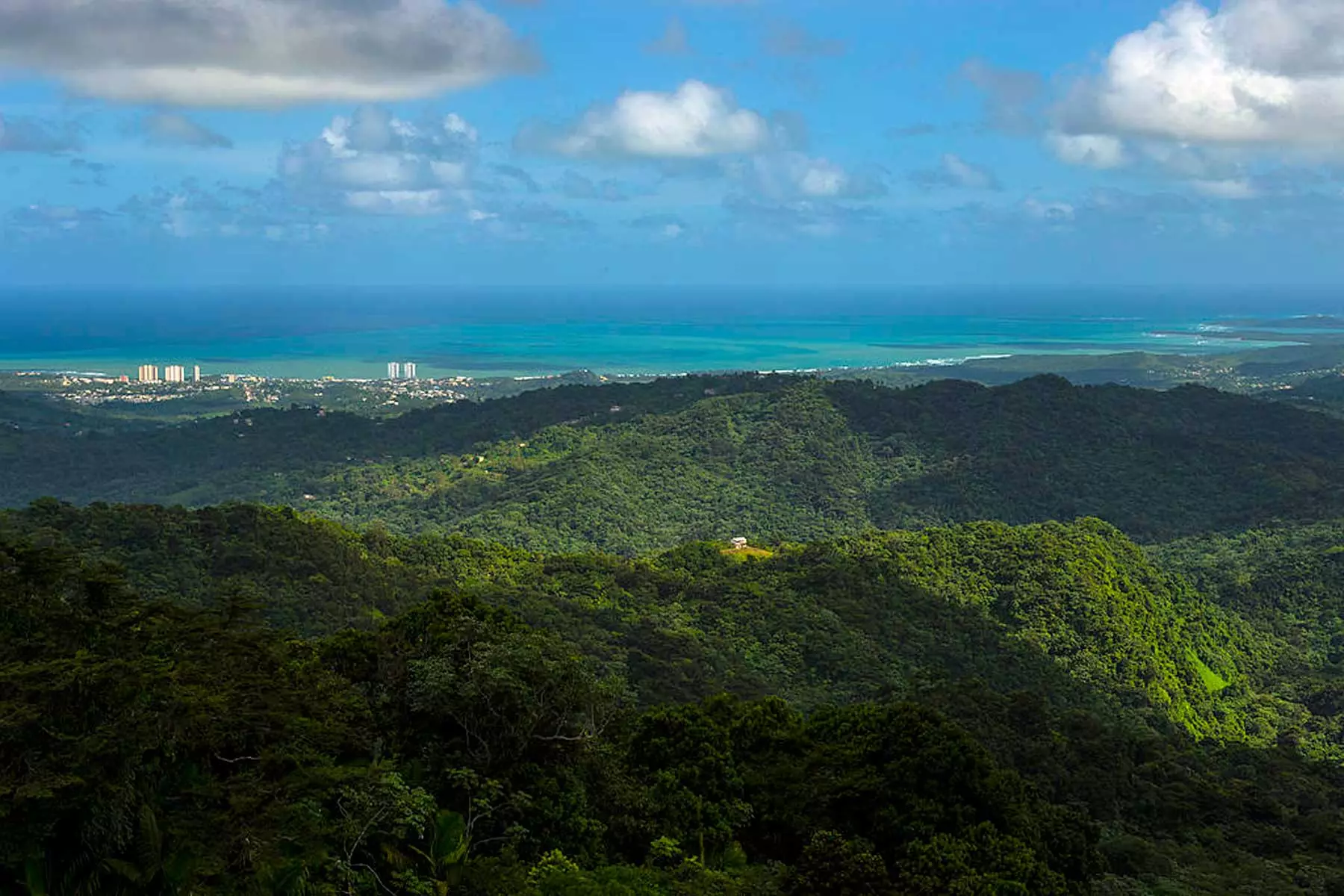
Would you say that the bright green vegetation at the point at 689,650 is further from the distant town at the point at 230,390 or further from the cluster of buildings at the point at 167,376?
the cluster of buildings at the point at 167,376

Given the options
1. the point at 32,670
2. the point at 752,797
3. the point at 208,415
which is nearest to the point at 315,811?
the point at 32,670

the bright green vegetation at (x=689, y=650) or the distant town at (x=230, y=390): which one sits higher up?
the distant town at (x=230, y=390)

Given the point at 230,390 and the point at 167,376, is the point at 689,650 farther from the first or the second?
the point at 167,376

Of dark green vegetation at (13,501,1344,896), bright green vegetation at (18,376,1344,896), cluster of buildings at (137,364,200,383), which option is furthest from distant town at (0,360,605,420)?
dark green vegetation at (13,501,1344,896)

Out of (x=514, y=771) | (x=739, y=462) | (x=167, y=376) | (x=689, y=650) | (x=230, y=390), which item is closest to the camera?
(x=514, y=771)

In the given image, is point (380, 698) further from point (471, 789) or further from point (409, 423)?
point (409, 423)

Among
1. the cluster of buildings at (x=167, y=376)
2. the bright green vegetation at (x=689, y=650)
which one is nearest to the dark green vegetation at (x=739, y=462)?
the bright green vegetation at (x=689, y=650)

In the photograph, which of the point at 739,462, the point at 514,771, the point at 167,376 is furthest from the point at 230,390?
the point at 514,771
